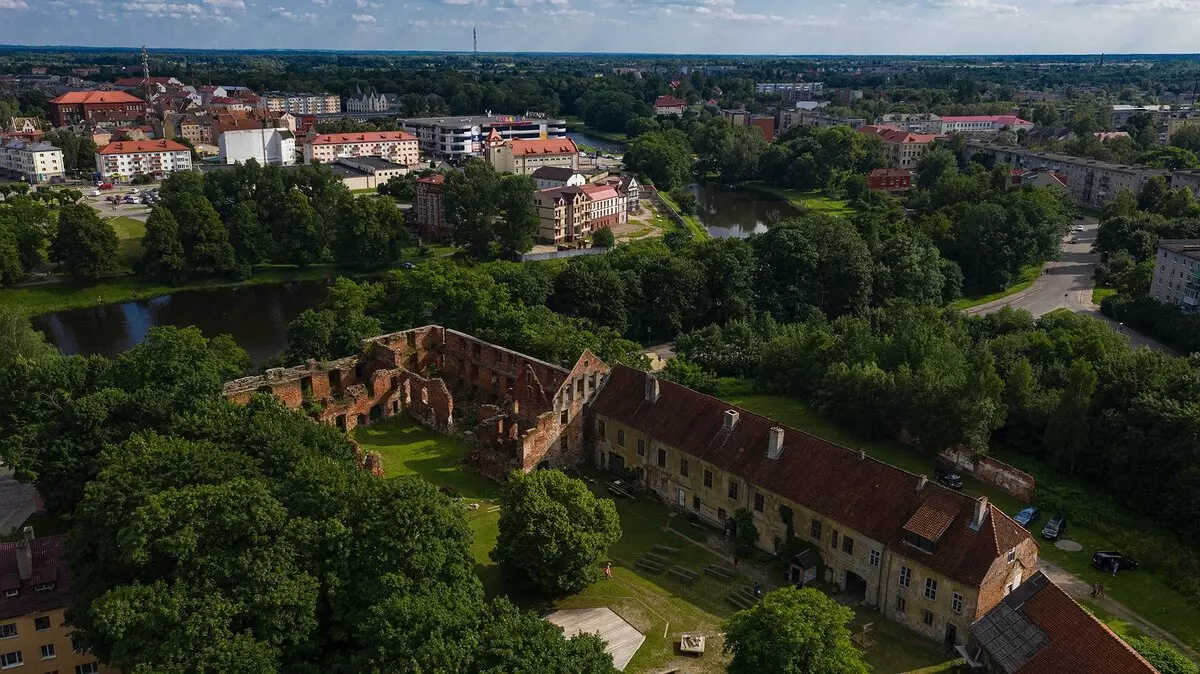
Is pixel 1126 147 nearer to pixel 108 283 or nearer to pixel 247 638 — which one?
pixel 108 283

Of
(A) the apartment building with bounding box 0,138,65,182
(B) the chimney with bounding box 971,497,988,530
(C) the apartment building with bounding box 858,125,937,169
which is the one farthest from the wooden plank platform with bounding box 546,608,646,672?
(A) the apartment building with bounding box 0,138,65,182

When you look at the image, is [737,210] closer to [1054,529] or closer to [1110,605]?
[1054,529]

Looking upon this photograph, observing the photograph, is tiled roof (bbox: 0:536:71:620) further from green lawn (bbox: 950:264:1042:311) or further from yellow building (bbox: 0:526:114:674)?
green lawn (bbox: 950:264:1042:311)

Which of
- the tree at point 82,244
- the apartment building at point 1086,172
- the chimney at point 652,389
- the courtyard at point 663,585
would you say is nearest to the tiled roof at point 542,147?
the tree at point 82,244

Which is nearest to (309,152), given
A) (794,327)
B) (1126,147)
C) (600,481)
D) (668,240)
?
(668,240)

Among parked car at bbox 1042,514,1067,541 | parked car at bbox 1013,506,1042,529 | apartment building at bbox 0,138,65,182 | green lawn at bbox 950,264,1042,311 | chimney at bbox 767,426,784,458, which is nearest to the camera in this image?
chimney at bbox 767,426,784,458
